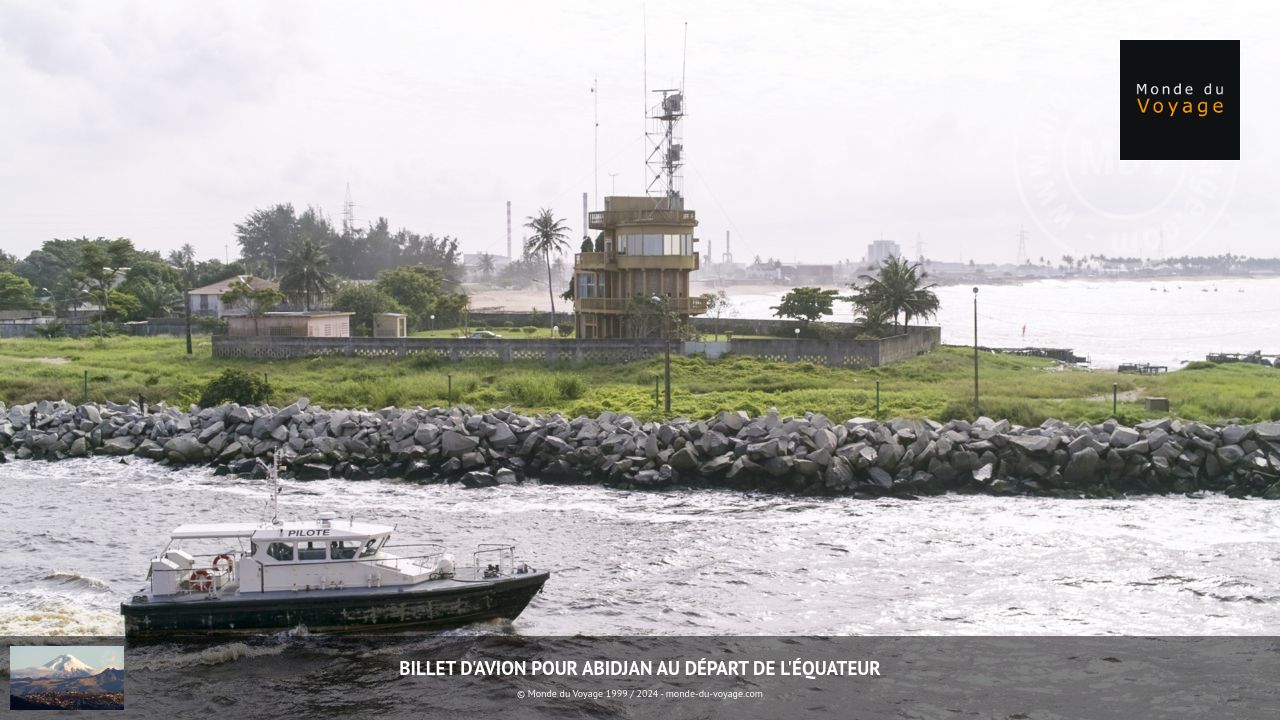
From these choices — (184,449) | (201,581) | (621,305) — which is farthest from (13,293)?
(201,581)

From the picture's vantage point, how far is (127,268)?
12481 centimetres

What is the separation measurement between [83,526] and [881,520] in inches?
1036

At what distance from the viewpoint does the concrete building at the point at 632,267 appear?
77312 mm

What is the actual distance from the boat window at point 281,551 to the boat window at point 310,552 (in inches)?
9.6

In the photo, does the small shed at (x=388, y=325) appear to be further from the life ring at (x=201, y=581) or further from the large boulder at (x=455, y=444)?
the life ring at (x=201, y=581)

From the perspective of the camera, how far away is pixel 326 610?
28328 mm

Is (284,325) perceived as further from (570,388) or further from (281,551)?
(281,551)

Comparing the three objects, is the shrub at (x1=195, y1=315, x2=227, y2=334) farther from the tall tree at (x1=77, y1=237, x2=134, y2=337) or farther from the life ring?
the life ring

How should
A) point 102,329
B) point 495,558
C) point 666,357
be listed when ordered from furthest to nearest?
point 102,329 → point 666,357 → point 495,558

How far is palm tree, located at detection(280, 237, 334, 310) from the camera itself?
104 metres

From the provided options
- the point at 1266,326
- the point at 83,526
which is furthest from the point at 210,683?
the point at 1266,326

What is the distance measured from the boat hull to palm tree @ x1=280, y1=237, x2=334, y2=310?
7915cm

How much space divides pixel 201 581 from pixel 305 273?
79.3m

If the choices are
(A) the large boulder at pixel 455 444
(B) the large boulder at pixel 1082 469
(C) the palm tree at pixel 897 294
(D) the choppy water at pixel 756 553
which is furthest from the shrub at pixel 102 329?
Result: (B) the large boulder at pixel 1082 469
